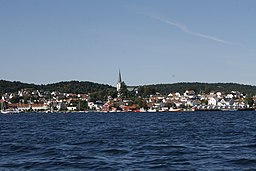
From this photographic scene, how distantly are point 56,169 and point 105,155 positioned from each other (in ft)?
16.0

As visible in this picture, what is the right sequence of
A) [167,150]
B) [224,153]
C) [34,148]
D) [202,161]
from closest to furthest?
[202,161] < [224,153] < [167,150] < [34,148]

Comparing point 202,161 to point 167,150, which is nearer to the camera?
point 202,161

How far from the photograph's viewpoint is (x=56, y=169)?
22.2 metres

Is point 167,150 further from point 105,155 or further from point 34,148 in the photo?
point 34,148

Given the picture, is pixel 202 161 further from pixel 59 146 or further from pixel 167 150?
pixel 59 146

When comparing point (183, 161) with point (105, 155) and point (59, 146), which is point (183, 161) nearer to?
point (105, 155)

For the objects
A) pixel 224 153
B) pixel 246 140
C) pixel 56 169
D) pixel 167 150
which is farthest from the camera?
pixel 246 140

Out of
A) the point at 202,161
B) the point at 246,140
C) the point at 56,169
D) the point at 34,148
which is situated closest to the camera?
the point at 56,169

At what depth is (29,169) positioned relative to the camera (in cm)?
2225

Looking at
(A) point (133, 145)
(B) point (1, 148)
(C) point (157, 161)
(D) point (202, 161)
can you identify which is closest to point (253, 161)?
(D) point (202, 161)

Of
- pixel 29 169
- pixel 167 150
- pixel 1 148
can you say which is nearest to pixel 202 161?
pixel 167 150

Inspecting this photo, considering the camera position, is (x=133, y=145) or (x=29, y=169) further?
(x=133, y=145)

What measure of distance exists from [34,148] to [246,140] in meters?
14.4

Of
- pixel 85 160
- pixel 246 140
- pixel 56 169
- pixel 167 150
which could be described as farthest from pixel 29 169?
pixel 246 140
